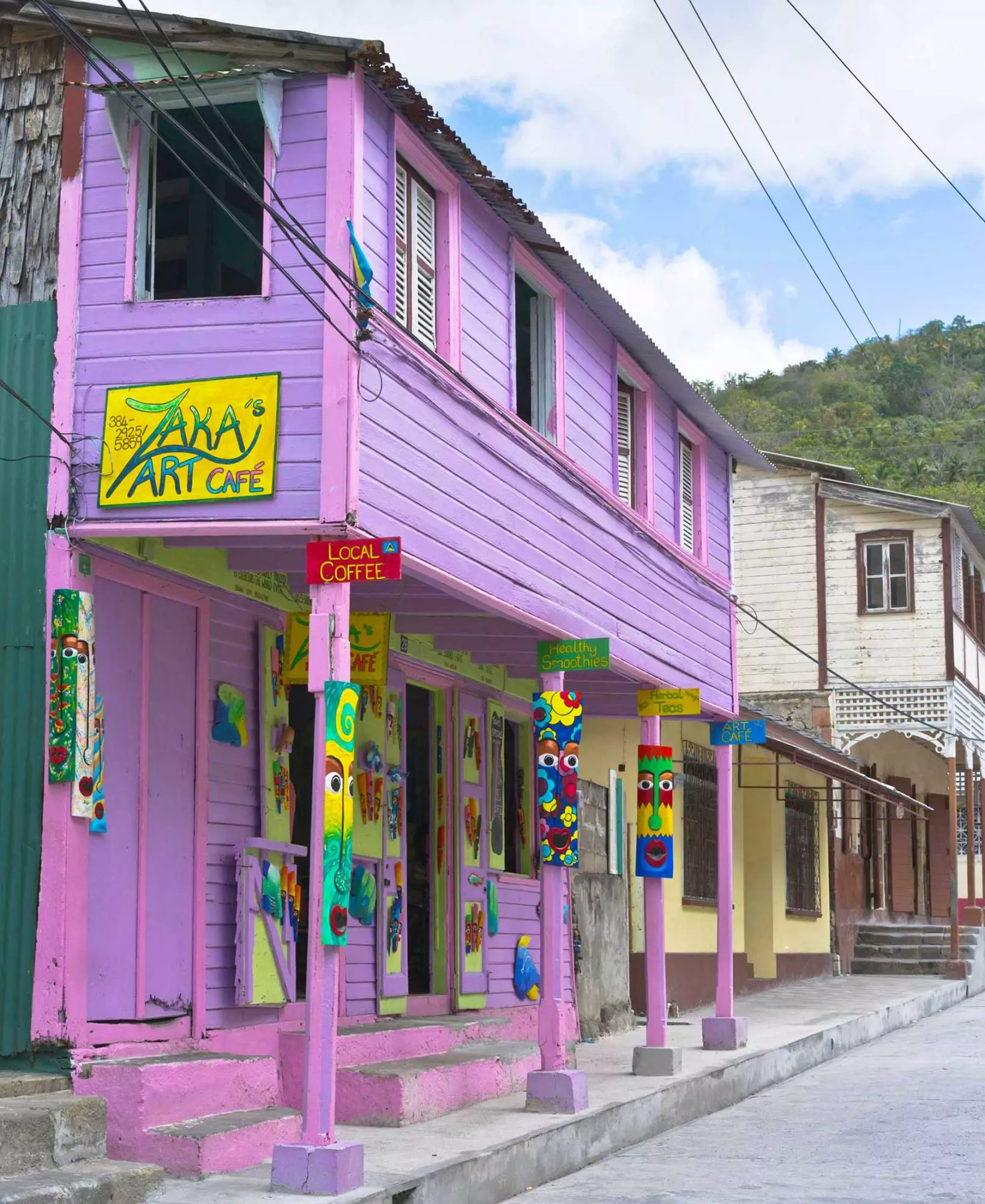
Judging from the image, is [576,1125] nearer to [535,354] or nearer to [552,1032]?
[552,1032]

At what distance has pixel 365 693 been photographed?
12.0 metres

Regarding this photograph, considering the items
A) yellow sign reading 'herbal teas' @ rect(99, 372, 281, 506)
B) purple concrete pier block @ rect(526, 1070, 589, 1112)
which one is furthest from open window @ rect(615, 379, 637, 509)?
yellow sign reading 'herbal teas' @ rect(99, 372, 281, 506)

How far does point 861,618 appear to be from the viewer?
27.7 m

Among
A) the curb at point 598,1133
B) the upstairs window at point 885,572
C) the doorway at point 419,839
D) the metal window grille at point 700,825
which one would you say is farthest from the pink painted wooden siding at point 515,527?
the upstairs window at point 885,572

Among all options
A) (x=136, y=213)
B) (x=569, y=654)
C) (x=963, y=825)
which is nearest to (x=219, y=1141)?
(x=569, y=654)

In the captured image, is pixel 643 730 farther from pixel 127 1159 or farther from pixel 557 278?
pixel 127 1159

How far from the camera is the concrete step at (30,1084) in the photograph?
7.58m

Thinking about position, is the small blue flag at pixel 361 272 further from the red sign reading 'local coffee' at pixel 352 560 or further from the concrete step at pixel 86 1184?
the concrete step at pixel 86 1184

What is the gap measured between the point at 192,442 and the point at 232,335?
598 mm

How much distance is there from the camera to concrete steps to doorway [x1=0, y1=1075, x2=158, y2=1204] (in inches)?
270

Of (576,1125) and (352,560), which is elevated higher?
(352,560)

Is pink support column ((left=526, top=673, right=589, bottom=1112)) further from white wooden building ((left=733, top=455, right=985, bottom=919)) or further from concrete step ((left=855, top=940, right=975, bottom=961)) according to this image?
concrete step ((left=855, top=940, right=975, bottom=961))

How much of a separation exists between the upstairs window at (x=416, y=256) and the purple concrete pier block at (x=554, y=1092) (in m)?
4.51

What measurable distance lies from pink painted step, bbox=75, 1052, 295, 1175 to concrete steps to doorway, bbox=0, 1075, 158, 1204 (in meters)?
0.23
